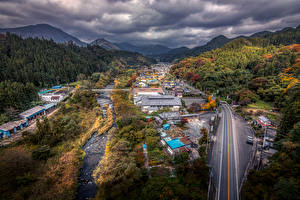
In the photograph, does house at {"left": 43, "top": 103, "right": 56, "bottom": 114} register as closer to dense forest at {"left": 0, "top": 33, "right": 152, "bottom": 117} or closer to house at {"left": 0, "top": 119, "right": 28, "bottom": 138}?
dense forest at {"left": 0, "top": 33, "right": 152, "bottom": 117}

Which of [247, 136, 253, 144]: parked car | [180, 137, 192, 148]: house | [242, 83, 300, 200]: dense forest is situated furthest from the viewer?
[247, 136, 253, 144]: parked car

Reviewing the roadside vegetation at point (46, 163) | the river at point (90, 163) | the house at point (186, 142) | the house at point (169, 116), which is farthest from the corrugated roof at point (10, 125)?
the house at point (186, 142)

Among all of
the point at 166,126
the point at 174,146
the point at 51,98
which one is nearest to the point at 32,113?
the point at 51,98

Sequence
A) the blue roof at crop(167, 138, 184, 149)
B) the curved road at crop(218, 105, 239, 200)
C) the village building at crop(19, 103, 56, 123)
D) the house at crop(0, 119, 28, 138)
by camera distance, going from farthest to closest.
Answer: the village building at crop(19, 103, 56, 123) → the house at crop(0, 119, 28, 138) → the blue roof at crop(167, 138, 184, 149) → the curved road at crop(218, 105, 239, 200)

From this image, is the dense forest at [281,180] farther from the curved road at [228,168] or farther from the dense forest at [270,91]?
the curved road at [228,168]

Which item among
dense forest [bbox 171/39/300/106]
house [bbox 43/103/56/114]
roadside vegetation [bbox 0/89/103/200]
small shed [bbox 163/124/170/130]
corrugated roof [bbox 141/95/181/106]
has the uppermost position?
dense forest [bbox 171/39/300/106]

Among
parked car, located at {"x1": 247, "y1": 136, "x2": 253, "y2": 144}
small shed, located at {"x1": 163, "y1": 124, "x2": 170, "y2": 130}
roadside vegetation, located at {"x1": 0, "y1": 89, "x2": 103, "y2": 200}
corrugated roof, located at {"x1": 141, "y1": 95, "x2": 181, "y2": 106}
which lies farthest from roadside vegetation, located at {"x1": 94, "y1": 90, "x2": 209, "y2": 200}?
corrugated roof, located at {"x1": 141, "y1": 95, "x2": 181, "y2": 106}
